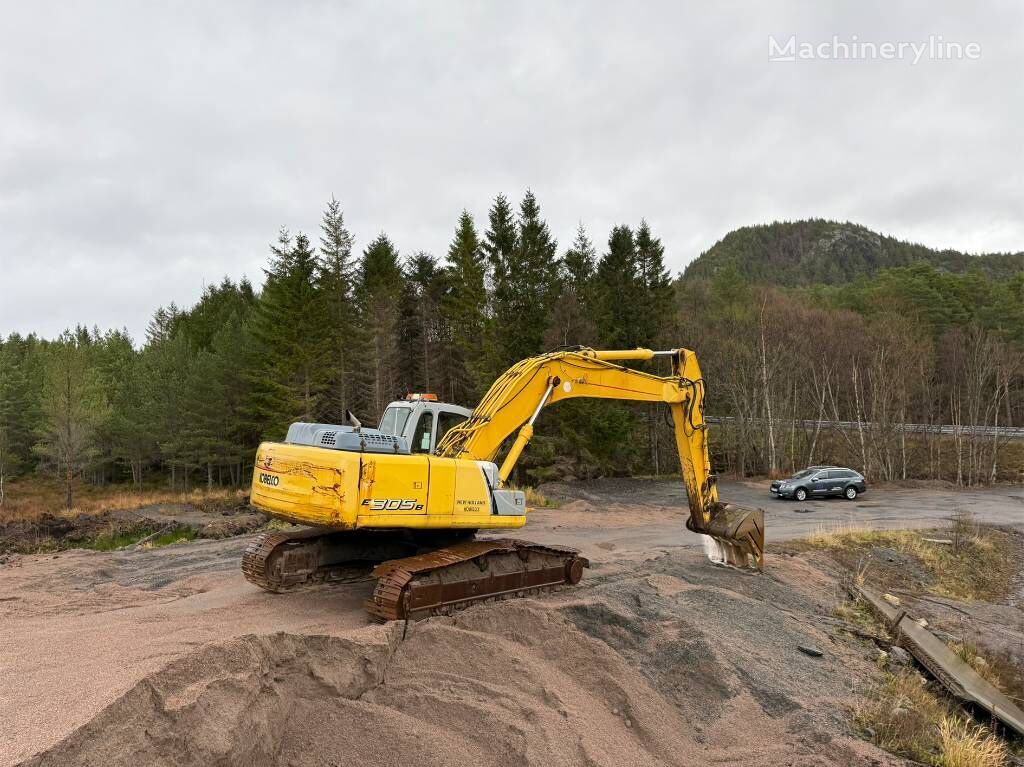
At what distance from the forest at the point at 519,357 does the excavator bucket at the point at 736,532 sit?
19.5 meters

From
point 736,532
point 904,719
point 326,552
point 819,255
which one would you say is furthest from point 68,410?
point 819,255

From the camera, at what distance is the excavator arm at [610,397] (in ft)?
30.2

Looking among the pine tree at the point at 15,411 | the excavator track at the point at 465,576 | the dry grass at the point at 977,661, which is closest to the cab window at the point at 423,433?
the excavator track at the point at 465,576

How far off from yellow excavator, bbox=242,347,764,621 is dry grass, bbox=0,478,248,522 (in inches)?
874

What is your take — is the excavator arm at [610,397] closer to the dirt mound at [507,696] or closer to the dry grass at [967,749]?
the dirt mound at [507,696]

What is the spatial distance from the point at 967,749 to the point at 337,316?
33.5 meters

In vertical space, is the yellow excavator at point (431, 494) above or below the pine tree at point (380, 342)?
below

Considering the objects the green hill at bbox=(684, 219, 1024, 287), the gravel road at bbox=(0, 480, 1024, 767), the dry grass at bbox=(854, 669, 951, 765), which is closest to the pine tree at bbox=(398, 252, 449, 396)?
the gravel road at bbox=(0, 480, 1024, 767)

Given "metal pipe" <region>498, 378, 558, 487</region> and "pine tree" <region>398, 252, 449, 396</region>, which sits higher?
"pine tree" <region>398, 252, 449, 396</region>

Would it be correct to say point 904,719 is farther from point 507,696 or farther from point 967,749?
point 507,696

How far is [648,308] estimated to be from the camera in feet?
125

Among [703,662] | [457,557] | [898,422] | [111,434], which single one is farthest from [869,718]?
[111,434]

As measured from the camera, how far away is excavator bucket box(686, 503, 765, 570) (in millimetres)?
11266

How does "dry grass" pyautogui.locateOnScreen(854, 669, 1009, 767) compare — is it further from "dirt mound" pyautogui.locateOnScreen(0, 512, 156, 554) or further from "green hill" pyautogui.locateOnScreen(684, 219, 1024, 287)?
"green hill" pyautogui.locateOnScreen(684, 219, 1024, 287)
